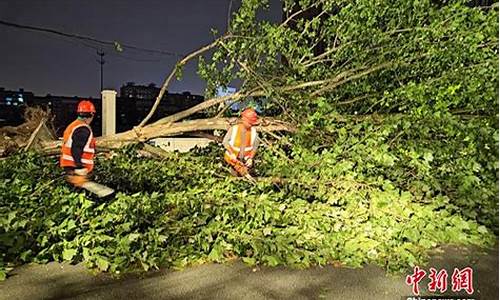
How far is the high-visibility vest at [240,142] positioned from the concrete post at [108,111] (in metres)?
4.94

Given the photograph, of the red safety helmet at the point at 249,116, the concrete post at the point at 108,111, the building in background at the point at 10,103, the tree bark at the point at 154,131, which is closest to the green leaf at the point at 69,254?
the red safety helmet at the point at 249,116

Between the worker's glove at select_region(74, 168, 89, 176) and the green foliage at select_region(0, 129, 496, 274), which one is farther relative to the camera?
the worker's glove at select_region(74, 168, 89, 176)

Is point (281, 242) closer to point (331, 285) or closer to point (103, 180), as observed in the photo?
point (331, 285)

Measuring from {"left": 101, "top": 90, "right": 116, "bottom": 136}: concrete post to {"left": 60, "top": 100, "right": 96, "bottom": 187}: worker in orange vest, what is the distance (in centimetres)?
496

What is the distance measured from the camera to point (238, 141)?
611cm

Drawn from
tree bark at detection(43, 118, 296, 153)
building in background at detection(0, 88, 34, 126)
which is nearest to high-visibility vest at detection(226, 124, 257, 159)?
tree bark at detection(43, 118, 296, 153)

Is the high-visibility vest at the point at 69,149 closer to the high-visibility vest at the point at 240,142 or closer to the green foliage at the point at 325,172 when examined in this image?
the green foliage at the point at 325,172

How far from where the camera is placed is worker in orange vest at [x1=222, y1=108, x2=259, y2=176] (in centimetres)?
607

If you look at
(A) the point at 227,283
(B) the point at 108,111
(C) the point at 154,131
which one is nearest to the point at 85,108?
(C) the point at 154,131

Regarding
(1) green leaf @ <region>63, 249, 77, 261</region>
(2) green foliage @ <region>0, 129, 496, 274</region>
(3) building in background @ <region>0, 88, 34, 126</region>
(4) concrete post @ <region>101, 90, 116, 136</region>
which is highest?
(3) building in background @ <region>0, 88, 34, 126</region>

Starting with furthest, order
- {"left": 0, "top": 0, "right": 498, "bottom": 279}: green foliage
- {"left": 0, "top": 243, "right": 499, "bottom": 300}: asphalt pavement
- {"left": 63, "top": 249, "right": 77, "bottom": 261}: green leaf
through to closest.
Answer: {"left": 0, "top": 0, "right": 498, "bottom": 279}: green foliage, {"left": 63, "top": 249, "right": 77, "bottom": 261}: green leaf, {"left": 0, "top": 243, "right": 499, "bottom": 300}: asphalt pavement

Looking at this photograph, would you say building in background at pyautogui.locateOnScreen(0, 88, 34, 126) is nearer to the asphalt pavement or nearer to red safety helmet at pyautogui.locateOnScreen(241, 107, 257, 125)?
red safety helmet at pyautogui.locateOnScreen(241, 107, 257, 125)

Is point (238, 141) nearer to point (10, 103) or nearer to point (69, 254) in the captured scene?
point (69, 254)

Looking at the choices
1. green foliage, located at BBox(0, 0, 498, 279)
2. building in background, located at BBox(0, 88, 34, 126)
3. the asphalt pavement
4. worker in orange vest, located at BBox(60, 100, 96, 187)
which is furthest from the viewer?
building in background, located at BBox(0, 88, 34, 126)
